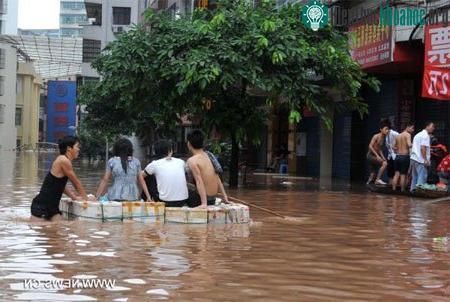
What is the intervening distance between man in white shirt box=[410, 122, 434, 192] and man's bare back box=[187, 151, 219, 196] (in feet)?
22.7

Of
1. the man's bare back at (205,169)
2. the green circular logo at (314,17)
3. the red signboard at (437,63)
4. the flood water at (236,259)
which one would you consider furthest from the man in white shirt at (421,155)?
the man's bare back at (205,169)

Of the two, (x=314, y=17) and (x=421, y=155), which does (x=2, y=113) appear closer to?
(x=314, y=17)

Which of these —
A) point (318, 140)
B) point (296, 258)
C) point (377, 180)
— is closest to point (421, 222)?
point (296, 258)

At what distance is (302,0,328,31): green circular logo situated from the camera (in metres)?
16.7

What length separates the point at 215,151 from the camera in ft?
62.5

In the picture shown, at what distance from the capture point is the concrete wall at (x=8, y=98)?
71.0 m

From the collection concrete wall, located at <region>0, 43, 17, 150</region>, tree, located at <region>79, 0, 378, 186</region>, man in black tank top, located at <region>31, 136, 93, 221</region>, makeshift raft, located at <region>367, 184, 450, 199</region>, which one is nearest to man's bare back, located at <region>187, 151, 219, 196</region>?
man in black tank top, located at <region>31, 136, 93, 221</region>

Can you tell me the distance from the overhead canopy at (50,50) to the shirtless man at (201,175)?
60.3 meters

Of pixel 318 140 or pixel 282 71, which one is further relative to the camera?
pixel 318 140

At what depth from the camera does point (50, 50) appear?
71.7m

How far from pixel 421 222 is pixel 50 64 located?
78.0 metres

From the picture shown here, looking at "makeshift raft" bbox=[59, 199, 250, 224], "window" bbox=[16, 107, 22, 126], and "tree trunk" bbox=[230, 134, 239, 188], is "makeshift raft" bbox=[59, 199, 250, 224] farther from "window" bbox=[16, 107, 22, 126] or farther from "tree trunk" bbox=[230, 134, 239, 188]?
"window" bbox=[16, 107, 22, 126]

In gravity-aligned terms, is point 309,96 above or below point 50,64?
below

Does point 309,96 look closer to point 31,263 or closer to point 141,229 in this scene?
point 141,229
